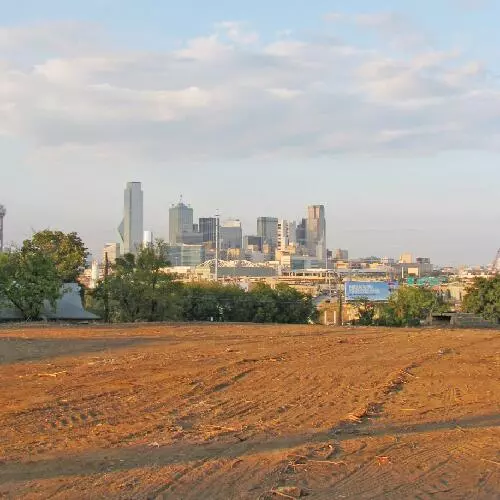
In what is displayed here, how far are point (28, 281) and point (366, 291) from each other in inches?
2411

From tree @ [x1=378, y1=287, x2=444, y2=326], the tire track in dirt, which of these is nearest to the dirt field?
the tire track in dirt

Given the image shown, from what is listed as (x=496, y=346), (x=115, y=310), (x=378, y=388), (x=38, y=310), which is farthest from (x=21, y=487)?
(x=115, y=310)

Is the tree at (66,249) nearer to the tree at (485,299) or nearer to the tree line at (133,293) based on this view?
the tree line at (133,293)

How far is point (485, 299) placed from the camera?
6881cm

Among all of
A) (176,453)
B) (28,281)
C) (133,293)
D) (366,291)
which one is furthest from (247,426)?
(366,291)

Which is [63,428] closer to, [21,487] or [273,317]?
[21,487]

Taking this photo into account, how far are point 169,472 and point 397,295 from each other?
80100mm

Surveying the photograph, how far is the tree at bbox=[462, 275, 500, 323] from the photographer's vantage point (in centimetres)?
6712

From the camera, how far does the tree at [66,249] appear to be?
64250mm

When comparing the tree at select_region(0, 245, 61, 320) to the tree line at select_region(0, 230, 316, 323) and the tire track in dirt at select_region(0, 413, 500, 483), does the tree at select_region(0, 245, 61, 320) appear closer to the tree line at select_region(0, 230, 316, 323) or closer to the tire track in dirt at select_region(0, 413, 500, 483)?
the tree line at select_region(0, 230, 316, 323)

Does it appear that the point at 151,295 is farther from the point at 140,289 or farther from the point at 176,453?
the point at 176,453

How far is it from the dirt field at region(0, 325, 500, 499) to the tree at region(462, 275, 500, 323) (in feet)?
162

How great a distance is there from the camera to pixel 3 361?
19.0m

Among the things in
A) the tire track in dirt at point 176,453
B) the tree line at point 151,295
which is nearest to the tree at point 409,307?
the tree line at point 151,295
